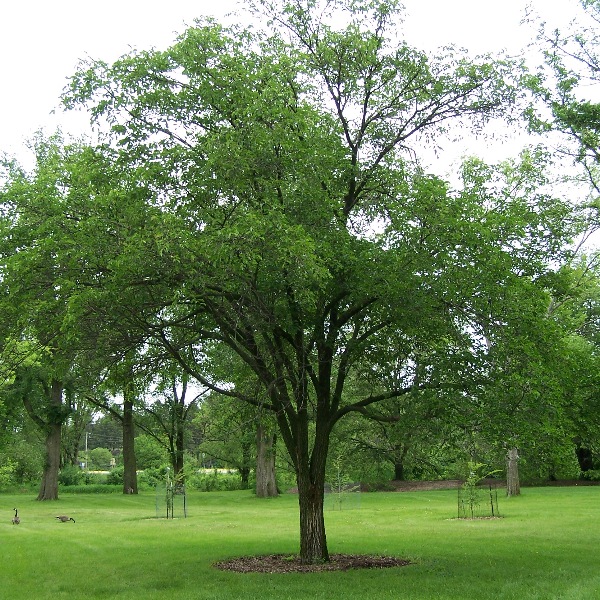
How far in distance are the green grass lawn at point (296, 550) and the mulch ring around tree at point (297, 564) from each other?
1.53ft

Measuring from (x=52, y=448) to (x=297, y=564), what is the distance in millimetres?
30790

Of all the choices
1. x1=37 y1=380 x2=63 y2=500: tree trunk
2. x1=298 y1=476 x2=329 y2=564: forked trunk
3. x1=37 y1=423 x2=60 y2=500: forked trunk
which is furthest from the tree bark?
x1=37 y1=423 x2=60 y2=500: forked trunk

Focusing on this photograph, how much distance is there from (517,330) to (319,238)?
3.61 m

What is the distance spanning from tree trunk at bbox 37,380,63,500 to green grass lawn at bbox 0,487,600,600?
10584 mm

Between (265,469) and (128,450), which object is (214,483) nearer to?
(128,450)

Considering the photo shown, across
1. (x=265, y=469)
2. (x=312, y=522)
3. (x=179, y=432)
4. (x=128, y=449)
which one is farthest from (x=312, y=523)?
(x=128, y=449)

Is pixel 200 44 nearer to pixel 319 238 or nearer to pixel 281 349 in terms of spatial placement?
pixel 319 238

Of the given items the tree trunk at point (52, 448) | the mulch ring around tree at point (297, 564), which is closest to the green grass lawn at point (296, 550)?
the mulch ring around tree at point (297, 564)

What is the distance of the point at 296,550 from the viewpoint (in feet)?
52.7

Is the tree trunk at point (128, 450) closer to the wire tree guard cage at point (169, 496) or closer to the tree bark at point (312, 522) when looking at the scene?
the wire tree guard cage at point (169, 496)

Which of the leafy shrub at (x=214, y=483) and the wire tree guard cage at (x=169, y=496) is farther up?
the wire tree guard cage at (x=169, y=496)

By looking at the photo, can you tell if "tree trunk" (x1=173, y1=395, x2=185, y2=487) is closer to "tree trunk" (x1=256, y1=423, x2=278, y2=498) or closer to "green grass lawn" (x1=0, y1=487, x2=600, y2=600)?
"tree trunk" (x1=256, y1=423, x2=278, y2=498)

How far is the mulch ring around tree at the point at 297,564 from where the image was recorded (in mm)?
13219

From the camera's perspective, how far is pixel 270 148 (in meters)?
11.2
